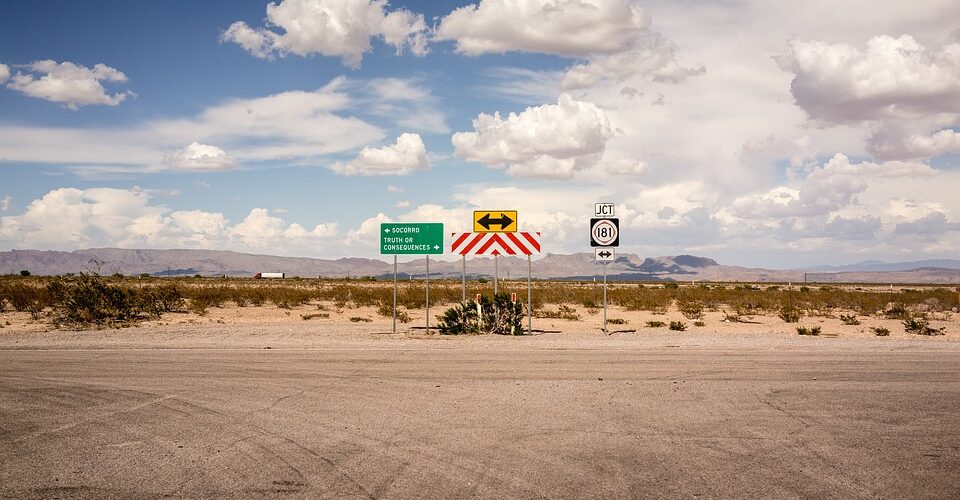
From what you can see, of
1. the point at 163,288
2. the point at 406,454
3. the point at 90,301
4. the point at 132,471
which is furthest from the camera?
the point at 163,288

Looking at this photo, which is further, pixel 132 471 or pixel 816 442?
pixel 816 442

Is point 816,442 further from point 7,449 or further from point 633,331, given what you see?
point 633,331

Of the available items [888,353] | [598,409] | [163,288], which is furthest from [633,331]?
[163,288]

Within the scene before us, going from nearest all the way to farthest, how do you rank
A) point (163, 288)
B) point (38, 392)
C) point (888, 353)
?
point (38, 392) < point (888, 353) < point (163, 288)

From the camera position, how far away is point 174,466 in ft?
22.9

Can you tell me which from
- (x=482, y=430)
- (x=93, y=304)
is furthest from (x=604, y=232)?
(x=93, y=304)

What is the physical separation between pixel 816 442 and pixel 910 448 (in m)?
0.92

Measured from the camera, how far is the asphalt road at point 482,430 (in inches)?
253

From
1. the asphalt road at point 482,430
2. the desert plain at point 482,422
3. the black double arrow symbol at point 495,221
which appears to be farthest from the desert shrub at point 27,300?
the black double arrow symbol at point 495,221

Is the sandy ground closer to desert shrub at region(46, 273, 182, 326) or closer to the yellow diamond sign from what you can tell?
desert shrub at region(46, 273, 182, 326)

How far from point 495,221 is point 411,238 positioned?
2.80m

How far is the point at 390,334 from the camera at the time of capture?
22.2 meters

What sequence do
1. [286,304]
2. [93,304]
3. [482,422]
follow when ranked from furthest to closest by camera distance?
1. [286,304]
2. [93,304]
3. [482,422]

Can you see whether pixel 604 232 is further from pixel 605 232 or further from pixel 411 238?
pixel 411 238
